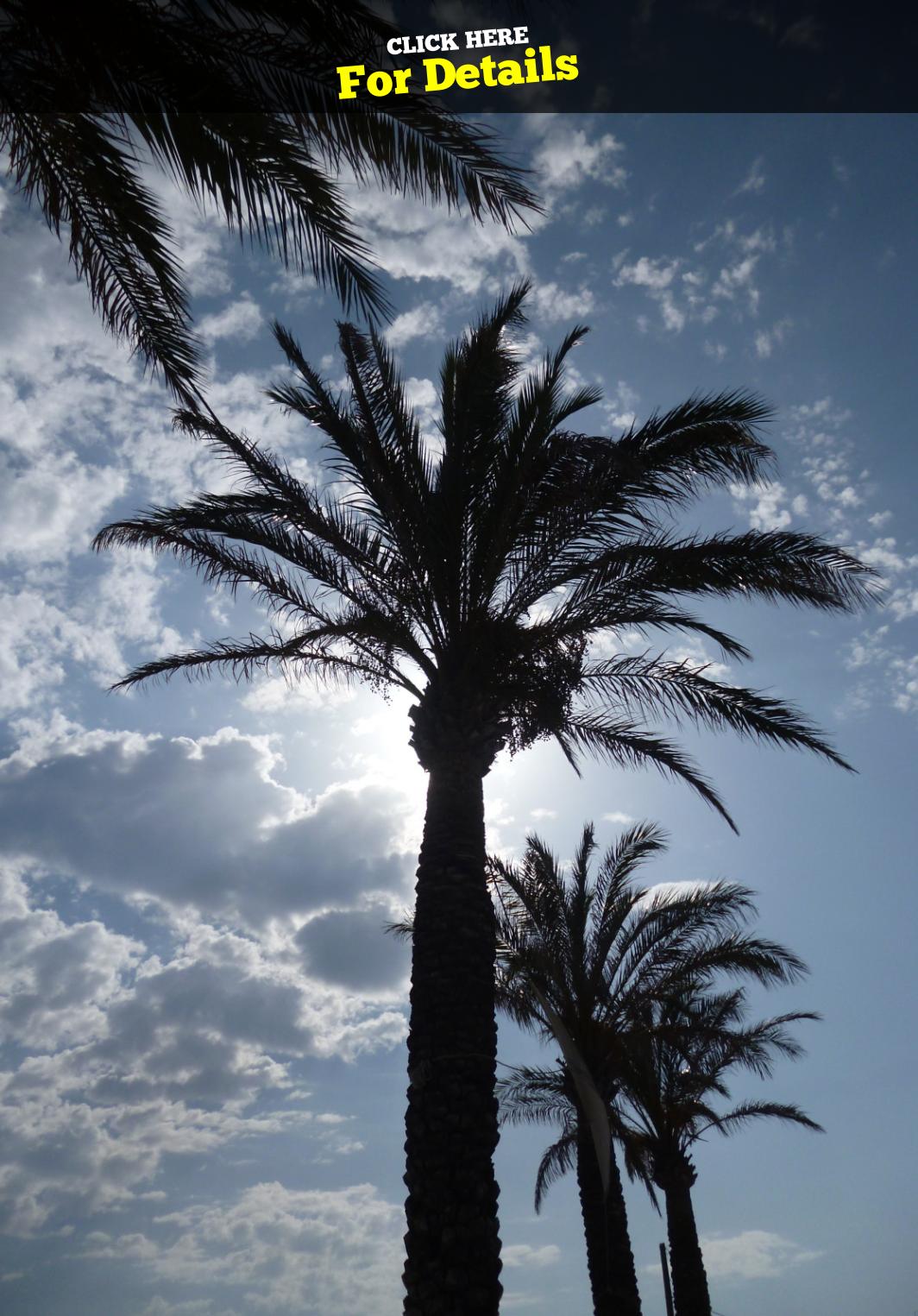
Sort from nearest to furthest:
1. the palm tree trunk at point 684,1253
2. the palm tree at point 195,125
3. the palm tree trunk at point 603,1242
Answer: the palm tree at point 195,125 → the palm tree trunk at point 603,1242 → the palm tree trunk at point 684,1253

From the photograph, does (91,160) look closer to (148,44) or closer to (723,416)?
(148,44)

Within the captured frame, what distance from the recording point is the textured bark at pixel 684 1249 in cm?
1962

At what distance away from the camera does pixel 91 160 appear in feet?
19.8

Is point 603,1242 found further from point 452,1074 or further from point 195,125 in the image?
point 195,125

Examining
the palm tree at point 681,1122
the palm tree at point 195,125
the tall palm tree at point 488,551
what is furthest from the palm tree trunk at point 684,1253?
the palm tree at point 195,125

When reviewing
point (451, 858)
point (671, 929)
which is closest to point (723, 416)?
point (451, 858)

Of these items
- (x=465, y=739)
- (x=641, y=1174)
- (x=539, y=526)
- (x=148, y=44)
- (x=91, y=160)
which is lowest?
(x=641, y=1174)

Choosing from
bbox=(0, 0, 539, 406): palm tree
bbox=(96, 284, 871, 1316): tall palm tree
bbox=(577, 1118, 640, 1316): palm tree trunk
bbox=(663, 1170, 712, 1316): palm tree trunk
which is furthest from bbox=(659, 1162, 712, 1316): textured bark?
bbox=(0, 0, 539, 406): palm tree

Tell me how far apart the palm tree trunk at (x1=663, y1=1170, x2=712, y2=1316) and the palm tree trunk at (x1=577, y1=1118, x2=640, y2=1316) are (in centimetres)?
424

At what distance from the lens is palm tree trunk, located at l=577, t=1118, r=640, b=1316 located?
1500 cm

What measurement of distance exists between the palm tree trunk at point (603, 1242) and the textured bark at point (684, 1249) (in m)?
4.23

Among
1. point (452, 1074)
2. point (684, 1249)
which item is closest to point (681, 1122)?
point (684, 1249)

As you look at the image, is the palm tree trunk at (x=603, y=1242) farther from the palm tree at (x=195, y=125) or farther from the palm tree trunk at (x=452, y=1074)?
the palm tree at (x=195, y=125)

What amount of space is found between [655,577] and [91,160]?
6.64 m
